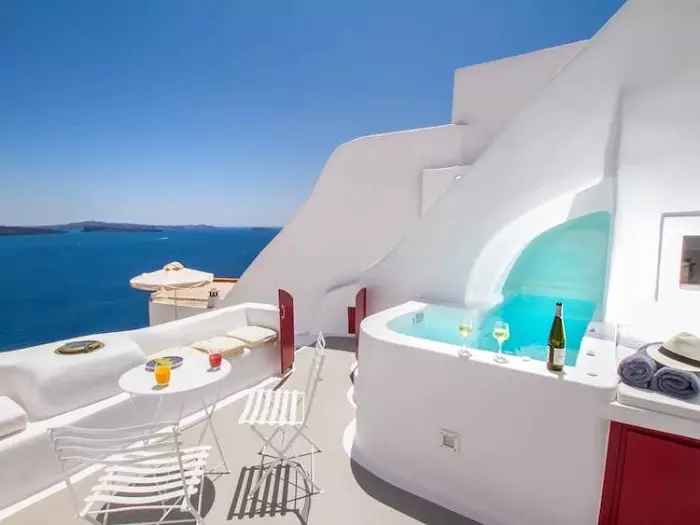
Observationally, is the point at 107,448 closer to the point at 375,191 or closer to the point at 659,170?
the point at 659,170

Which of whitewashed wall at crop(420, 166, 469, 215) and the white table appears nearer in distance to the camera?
the white table

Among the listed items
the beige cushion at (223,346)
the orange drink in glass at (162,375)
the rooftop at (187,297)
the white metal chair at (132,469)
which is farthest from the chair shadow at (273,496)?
the rooftop at (187,297)

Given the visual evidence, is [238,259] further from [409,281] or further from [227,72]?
[409,281]

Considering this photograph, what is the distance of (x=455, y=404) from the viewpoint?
7.29 feet

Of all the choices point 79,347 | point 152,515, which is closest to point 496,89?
point 79,347

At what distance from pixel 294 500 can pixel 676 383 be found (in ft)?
7.29

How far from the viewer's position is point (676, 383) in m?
1.80

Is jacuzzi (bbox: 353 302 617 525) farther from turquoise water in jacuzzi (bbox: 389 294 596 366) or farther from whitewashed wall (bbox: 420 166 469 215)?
whitewashed wall (bbox: 420 166 469 215)

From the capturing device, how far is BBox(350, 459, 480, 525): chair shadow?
2139 millimetres

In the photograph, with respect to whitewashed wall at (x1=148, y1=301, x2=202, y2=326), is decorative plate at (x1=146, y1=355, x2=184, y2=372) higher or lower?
higher

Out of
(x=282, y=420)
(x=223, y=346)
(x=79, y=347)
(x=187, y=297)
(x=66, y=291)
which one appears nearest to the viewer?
(x=282, y=420)

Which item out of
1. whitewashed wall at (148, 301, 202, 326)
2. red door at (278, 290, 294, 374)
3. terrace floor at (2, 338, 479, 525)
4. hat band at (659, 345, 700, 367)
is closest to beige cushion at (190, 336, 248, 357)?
red door at (278, 290, 294, 374)

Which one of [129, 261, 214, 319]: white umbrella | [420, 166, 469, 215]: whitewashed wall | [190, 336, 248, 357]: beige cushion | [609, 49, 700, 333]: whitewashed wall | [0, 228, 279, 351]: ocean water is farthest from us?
[0, 228, 279, 351]: ocean water

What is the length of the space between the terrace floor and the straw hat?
146cm
